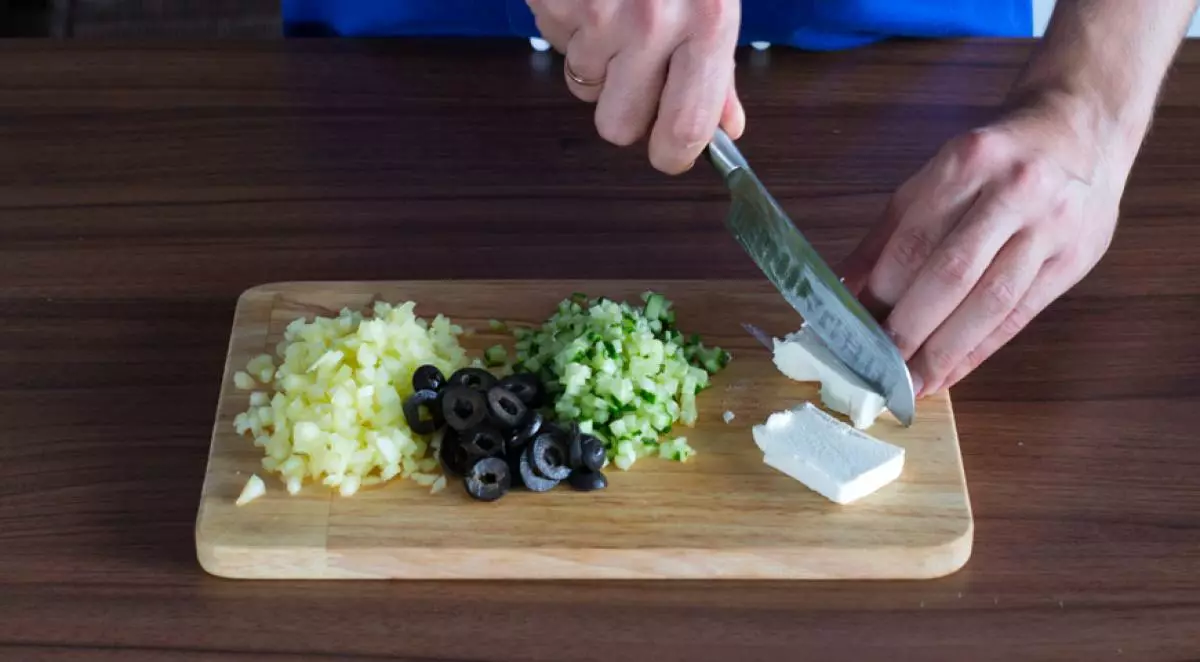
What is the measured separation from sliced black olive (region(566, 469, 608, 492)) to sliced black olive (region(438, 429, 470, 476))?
11 cm

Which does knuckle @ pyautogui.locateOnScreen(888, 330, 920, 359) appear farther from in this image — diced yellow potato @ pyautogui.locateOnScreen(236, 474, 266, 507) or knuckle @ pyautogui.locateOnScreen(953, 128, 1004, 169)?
diced yellow potato @ pyautogui.locateOnScreen(236, 474, 266, 507)

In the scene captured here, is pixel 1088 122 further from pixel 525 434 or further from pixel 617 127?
pixel 525 434

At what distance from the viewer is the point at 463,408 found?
4.69ft

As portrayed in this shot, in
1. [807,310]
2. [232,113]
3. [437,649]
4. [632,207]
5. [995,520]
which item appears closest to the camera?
[437,649]

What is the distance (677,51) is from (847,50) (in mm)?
799

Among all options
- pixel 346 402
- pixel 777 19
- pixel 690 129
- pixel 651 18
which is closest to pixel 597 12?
pixel 651 18

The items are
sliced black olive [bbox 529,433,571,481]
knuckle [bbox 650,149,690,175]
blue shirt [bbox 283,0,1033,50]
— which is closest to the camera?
sliced black olive [bbox 529,433,571,481]

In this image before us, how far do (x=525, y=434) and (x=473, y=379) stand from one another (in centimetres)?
10

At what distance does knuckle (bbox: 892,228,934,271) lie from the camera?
1521mm

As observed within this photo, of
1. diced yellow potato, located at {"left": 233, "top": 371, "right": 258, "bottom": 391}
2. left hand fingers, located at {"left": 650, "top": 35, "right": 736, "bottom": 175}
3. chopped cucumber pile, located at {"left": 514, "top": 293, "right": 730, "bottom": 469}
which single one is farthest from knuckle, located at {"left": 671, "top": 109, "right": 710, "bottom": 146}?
diced yellow potato, located at {"left": 233, "top": 371, "right": 258, "bottom": 391}

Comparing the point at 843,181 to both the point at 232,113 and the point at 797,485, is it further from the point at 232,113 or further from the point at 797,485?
the point at 232,113

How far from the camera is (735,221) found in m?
1.61

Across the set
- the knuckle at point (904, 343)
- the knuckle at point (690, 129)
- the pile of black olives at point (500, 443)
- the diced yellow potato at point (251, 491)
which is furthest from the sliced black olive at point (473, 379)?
the knuckle at point (904, 343)

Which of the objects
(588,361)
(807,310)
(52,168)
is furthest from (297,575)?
(52,168)
